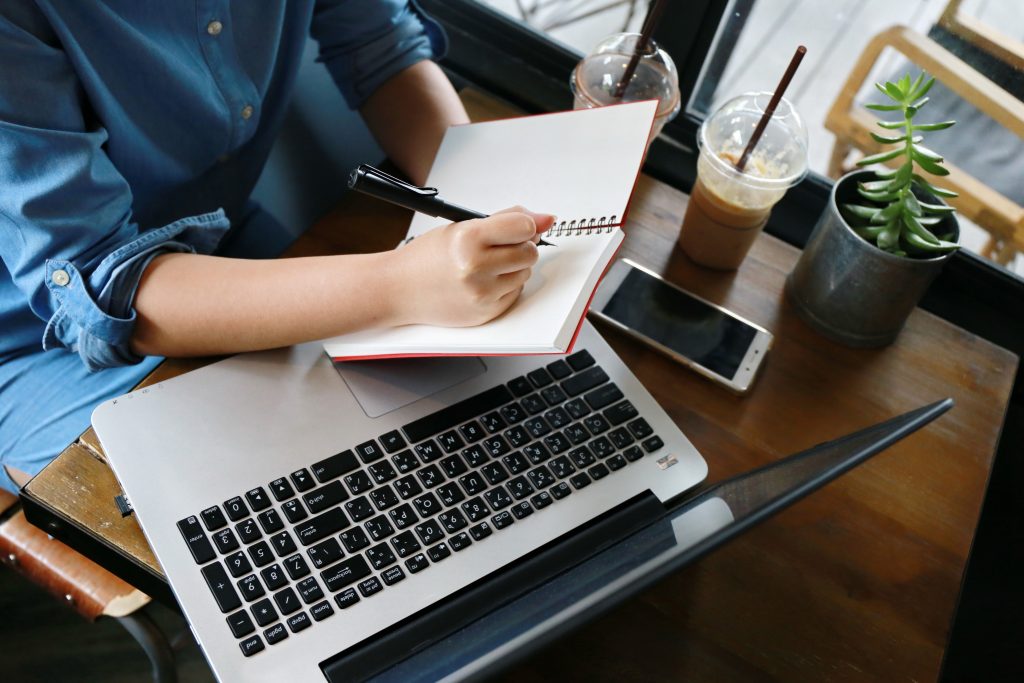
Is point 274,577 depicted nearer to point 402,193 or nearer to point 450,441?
point 450,441

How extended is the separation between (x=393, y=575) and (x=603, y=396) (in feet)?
0.79

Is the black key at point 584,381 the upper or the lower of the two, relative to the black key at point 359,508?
upper

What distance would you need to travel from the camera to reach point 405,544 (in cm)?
64

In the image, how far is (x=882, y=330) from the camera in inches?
33.8

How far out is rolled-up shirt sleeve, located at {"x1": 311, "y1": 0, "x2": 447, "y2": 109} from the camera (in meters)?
0.91

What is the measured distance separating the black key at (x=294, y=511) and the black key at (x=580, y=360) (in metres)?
0.26

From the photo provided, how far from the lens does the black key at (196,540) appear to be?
615 mm

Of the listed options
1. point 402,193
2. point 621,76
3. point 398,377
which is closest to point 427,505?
point 398,377

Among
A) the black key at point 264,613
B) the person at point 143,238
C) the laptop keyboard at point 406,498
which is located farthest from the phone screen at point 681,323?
the black key at point 264,613

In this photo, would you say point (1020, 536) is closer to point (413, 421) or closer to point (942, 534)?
point (942, 534)

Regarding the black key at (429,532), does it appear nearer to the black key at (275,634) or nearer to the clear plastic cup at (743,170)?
the black key at (275,634)

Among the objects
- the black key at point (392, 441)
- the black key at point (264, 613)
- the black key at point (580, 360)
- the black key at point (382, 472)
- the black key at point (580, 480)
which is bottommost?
the black key at point (264, 613)

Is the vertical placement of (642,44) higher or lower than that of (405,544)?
higher

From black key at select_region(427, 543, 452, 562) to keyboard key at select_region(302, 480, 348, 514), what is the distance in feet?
0.25
